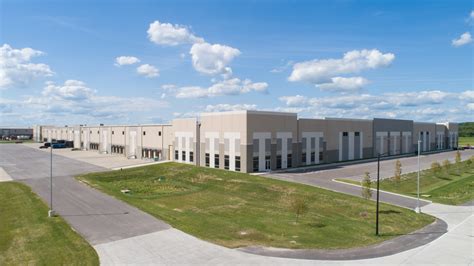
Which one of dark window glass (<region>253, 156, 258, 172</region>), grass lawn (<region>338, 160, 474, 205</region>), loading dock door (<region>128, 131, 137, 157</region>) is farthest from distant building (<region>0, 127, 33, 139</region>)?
grass lawn (<region>338, 160, 474, 205</region>)

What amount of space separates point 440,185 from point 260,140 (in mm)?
28725

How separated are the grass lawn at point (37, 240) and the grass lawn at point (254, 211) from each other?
25.0ft

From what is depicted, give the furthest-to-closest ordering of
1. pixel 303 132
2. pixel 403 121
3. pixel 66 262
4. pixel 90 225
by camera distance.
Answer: pixel 403 121 < pixel 303 132 < pixel 90 225 < pixel 66 262

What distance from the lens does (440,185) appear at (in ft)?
173

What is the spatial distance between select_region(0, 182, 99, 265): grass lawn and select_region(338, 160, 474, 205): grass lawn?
38832 mm

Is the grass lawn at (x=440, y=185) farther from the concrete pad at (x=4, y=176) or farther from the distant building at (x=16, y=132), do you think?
the distant building at (x=16, y=132)

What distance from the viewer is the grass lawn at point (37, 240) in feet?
70.8

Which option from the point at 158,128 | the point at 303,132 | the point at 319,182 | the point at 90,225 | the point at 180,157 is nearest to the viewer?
the point at 90,225

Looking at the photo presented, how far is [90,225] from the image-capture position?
28.5 metres

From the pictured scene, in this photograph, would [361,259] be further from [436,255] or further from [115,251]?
[115,251]

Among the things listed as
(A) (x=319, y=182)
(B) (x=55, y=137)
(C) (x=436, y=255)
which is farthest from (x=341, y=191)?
(B) (x=55, y=137)

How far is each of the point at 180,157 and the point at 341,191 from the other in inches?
1461

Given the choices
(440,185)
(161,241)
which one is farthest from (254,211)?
(440,185)

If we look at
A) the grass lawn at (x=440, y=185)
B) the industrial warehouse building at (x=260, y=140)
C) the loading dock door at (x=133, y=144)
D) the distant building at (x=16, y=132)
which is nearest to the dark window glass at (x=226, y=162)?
the industrial warehouse building at (x=260, y=140)
